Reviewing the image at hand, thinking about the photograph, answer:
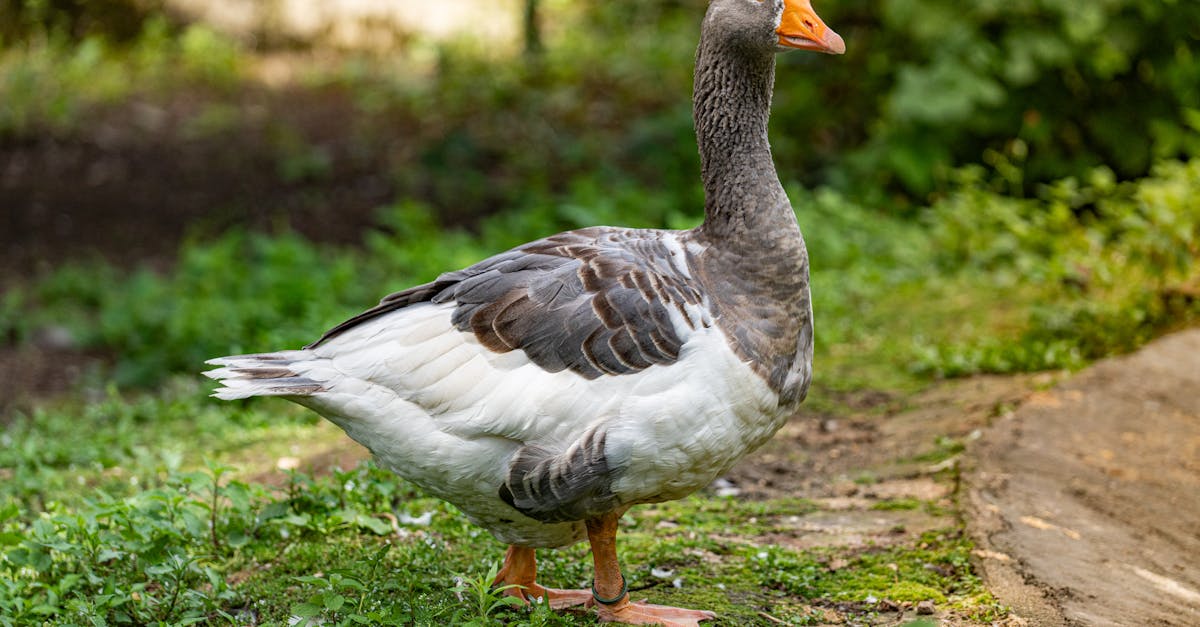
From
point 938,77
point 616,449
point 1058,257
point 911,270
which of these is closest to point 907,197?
point 938,77

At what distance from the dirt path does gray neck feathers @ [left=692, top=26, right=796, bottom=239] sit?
1557mm

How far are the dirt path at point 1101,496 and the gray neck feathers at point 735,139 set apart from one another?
1557 millimetres

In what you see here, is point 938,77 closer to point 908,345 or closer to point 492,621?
point 908,345

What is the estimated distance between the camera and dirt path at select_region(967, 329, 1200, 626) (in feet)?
13.3

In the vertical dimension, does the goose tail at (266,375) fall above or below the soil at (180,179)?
above

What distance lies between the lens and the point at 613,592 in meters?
3.79

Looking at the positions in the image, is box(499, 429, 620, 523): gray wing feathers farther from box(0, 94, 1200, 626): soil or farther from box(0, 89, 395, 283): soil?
box(0, 89, 395, 283): soil

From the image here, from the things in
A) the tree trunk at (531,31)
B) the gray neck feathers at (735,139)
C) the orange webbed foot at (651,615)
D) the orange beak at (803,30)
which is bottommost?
the orange webbed foot at (651,615)

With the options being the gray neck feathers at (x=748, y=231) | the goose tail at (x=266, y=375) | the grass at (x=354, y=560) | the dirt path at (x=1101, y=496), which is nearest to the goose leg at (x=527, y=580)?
the grass at (x=354, y=560)

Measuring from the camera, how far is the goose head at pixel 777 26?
3.80 metres

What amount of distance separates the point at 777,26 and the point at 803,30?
0.09 m

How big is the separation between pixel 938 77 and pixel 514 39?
21.4ft

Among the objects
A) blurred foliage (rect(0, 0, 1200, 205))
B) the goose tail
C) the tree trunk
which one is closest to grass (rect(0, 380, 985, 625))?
the goose tail

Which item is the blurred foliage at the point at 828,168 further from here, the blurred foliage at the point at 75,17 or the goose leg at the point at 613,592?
the goose leg at the point at 613,592
